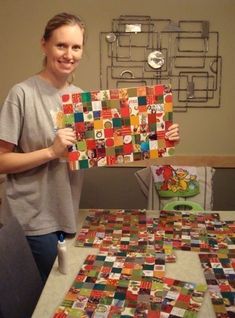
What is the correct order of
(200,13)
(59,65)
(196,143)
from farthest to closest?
1. (196,143)
2. (200,13)
3. (59,65)

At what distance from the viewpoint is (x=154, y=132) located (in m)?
1.53

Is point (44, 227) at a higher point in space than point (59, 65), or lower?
lower

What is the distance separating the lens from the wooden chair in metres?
1.10

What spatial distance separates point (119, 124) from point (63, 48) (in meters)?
A: 0.39

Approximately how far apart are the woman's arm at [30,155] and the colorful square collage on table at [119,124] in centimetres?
8

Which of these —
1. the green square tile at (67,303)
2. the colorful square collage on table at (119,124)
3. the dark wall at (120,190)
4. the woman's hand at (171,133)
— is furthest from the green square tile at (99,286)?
the dark wall at (120,190)

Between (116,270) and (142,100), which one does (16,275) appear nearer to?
(116,270)

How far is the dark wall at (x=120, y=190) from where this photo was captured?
299cm

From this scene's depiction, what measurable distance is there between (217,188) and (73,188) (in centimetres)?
183

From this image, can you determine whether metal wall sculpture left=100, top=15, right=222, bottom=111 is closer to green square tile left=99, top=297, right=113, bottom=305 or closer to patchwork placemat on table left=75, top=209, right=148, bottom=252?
patchwork placemat on table left=75, top=209, right=148, bottom=252

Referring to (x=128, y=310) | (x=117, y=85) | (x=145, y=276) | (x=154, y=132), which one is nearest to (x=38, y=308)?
(x=128, y=310)

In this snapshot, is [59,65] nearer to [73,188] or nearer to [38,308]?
[73,188]

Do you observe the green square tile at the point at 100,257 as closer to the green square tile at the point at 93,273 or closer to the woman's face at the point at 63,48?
the green square tile at the point at 93,273

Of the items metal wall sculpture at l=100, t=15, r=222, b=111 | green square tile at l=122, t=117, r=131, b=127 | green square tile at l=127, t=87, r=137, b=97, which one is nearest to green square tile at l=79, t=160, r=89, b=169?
green square tile at l=122, t=117, r=131, b=127
